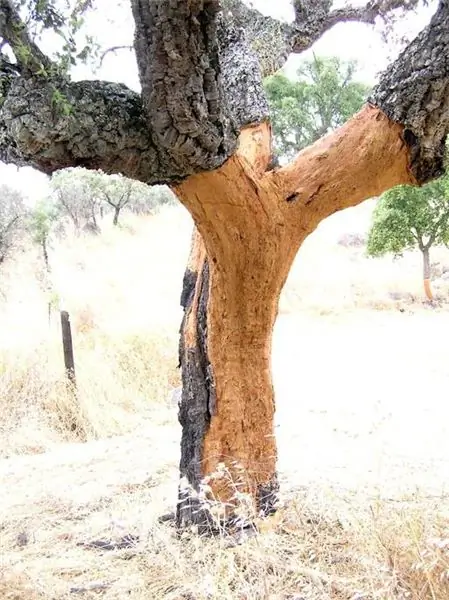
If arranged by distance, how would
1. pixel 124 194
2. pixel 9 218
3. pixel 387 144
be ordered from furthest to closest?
pixel 124 194 < pixel 9 218 < pixel 387 144

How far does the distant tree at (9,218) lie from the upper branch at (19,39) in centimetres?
995

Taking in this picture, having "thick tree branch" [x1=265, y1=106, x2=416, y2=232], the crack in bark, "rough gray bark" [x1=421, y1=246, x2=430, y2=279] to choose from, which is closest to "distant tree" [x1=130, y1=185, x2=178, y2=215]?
"rough gray bark" [x1=421, y1=246, x2=430, y2=279]

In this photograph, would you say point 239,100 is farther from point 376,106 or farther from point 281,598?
point 281,598

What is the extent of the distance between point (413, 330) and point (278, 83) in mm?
9449

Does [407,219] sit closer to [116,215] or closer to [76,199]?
[116,215]

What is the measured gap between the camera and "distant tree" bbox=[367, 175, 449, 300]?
14109 millimetres

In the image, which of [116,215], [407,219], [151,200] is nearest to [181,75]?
[407,219]

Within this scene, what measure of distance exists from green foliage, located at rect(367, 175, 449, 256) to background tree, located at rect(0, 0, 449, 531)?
10.8 meters

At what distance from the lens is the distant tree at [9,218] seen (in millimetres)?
12852

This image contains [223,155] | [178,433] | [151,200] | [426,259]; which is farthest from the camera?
[151,200]

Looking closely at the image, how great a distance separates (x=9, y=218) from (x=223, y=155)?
45.3 feet

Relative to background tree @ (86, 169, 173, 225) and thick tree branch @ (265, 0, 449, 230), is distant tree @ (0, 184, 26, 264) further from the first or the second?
thick tree branch @ (265, 0, 449, 230)

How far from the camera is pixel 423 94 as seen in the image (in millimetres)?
2549

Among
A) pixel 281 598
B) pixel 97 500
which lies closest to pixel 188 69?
pixel 281 598
